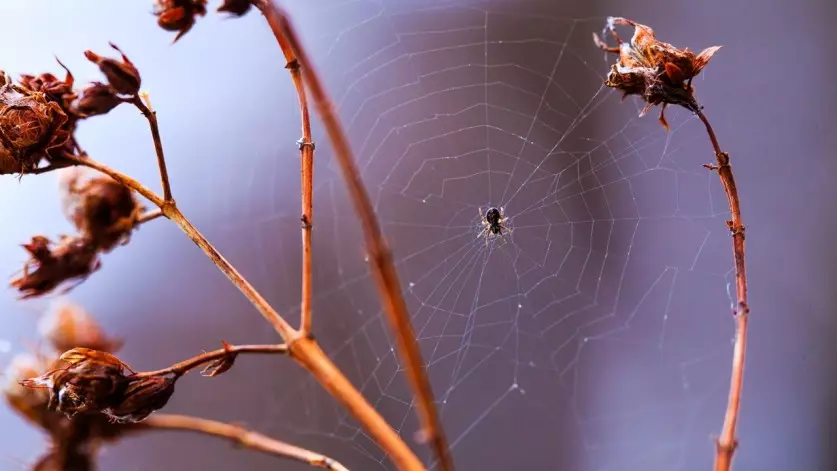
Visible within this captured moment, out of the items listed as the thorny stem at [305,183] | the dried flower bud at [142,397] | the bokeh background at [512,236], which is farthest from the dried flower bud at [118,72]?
the bokeh background at [512,236]

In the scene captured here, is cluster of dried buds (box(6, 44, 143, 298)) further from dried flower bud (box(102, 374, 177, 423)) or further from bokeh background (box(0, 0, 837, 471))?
bokeh background (box(0, 0, 837, 471))

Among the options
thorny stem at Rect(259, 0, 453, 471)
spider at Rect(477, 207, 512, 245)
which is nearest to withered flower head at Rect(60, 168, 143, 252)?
thorny stem at Rect(259, 0, 453, 471)

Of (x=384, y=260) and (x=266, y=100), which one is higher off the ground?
(x=266, y=100)

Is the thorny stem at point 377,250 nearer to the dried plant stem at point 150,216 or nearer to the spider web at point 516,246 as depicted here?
the dried plant stem at point 150,216

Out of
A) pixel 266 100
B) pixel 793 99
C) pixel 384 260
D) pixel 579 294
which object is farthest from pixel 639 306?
pixel 384 260

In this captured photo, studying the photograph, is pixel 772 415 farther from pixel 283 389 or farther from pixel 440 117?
pixel 283 389

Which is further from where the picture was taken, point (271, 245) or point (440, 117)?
point (271, 245)

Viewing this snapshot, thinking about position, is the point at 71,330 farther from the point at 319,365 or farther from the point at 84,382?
the point at 319,365

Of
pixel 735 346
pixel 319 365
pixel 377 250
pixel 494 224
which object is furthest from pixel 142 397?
pixel 494 224
